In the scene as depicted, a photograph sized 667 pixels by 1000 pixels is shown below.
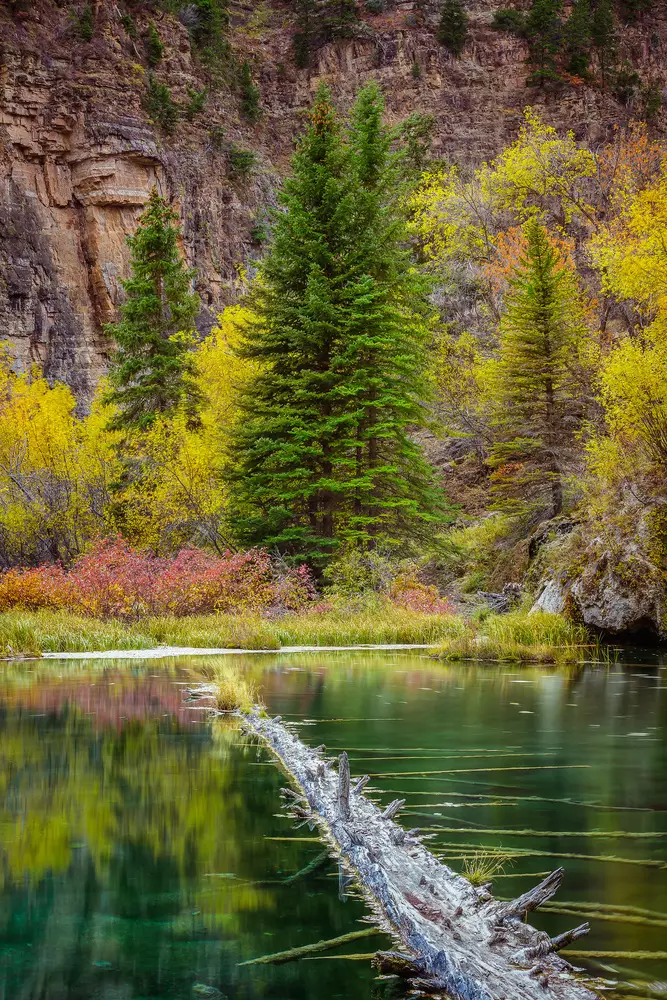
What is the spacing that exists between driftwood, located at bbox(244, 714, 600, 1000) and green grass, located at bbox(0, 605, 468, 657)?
45.4 feet

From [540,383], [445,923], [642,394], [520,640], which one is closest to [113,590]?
[520,640]

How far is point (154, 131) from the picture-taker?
63.8m

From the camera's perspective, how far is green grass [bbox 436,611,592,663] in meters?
18.5

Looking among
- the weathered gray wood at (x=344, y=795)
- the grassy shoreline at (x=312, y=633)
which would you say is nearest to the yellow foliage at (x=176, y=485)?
the grassy shoreline at (x=312, y=633)

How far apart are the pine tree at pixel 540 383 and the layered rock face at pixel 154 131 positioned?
71.8 ft

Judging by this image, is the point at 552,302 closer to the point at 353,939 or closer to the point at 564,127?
the point at 353,939

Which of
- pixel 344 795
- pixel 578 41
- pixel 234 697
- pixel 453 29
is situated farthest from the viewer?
pixel 453 29

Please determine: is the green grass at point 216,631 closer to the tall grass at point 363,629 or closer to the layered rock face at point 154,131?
the tall grass at point 363,629

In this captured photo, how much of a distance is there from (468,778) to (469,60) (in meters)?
79.7

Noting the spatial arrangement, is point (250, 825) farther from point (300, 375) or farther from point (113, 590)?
point (300, 375)

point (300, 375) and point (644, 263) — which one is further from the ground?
point (644, 263)

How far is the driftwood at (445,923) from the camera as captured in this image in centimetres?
349

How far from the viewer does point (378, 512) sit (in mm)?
30125

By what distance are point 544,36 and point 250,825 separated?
273 ft
